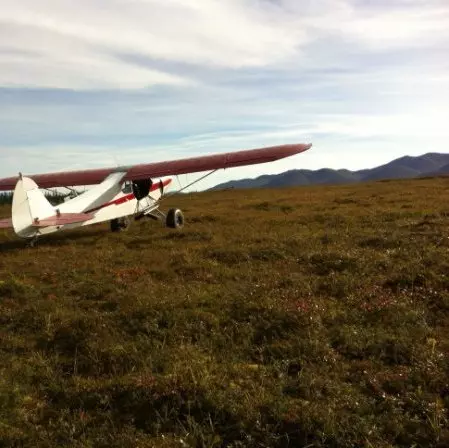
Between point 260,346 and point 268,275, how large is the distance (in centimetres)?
383

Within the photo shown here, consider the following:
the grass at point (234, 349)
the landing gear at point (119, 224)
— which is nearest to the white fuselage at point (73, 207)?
the landing gear at point (119, 224)

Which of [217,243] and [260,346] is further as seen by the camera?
[217,243]

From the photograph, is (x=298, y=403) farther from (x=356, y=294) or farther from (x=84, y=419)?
(x=356, y=294)

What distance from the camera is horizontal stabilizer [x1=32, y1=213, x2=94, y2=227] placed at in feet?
53.6

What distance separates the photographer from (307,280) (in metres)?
10.1

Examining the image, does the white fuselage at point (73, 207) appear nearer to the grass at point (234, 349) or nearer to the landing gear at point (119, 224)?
the landing gear at point (119, 224)

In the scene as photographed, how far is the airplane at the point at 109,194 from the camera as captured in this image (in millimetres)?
16328

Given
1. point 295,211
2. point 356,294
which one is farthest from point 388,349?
point 295,211

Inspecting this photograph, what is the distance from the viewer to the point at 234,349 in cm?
686

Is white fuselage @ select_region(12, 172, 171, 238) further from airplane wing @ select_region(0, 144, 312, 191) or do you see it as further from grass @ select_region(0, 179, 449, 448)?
grass @ select_region(0, 179, 449, 448)

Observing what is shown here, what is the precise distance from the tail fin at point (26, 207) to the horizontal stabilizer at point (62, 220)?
175 millimetres

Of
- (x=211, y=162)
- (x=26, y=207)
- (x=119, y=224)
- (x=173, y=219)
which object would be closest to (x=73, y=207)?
(x=26, y=207)

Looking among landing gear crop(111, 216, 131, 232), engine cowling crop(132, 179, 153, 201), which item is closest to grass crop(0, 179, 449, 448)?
landing gear crop(111, 216, 131, 232)

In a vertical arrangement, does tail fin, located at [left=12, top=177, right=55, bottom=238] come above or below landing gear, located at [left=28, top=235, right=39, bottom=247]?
above
